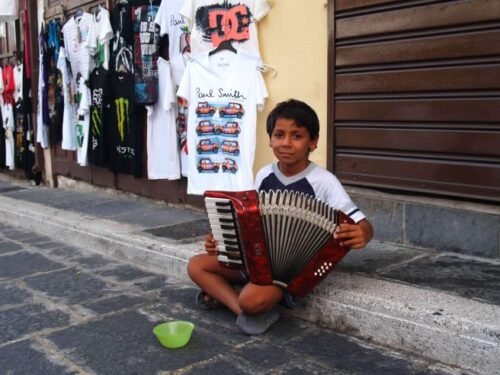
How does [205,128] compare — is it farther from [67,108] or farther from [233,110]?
[67,108]

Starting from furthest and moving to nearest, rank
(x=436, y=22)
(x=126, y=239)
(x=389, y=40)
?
(x=126, y=239) < (x=389, y=40) < (x=436, y=22)

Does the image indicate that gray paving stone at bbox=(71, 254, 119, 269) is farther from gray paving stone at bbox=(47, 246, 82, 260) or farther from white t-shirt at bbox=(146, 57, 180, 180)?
white t-shirt at bbox=(146, 57, 180, 180)

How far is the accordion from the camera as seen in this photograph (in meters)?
2.50

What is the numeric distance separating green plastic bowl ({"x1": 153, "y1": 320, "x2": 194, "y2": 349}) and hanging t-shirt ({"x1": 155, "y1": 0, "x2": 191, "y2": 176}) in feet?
9.68

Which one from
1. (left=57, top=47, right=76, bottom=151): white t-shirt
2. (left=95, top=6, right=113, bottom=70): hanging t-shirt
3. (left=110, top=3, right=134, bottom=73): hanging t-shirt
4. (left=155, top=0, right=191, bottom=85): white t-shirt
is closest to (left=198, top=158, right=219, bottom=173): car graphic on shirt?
(left=155, top=0, right=191, bottom=85): white t-shirt

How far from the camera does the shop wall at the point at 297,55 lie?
420cm

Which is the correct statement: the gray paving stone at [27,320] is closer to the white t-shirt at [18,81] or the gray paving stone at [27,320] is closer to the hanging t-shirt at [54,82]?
the hanging t-shirt at [54,82]

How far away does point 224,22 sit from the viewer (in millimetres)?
4730

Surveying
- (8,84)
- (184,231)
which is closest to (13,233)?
(184,231)

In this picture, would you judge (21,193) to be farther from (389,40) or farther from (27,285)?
(389,40)

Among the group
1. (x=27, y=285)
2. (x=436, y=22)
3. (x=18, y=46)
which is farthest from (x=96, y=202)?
(x=436, y=22)

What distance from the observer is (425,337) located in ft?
7.98

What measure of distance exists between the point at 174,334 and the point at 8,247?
3.03 metres

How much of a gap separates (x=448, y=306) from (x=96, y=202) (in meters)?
4.81
